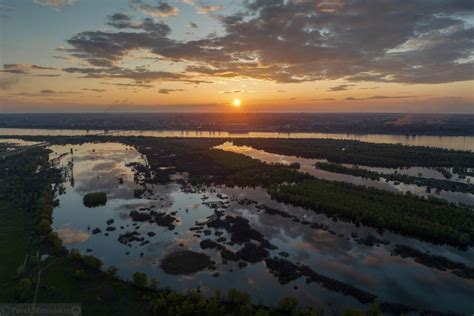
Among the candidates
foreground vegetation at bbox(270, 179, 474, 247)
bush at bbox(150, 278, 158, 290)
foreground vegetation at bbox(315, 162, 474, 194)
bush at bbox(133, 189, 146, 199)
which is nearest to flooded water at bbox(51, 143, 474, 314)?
bush at bbox(133, 189, 146, 199)

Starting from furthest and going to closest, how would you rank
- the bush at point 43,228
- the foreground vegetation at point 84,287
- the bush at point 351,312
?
the bush at point 43,228
the foreground vegetation at point 84,287
the bush at point 351,312

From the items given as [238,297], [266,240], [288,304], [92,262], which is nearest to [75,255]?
[92,262]

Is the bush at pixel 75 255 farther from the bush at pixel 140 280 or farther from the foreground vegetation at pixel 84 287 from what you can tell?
the bush at pixel 140 280

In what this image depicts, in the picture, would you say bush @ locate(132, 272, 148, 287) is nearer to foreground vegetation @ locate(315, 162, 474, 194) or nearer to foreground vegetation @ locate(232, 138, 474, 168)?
foreground vegetation @ locate(315, 162, 474, 194)

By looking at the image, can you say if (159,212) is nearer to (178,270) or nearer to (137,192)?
(137,192)

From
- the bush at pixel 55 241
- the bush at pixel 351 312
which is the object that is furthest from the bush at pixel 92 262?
the bush at pixel 351 312
